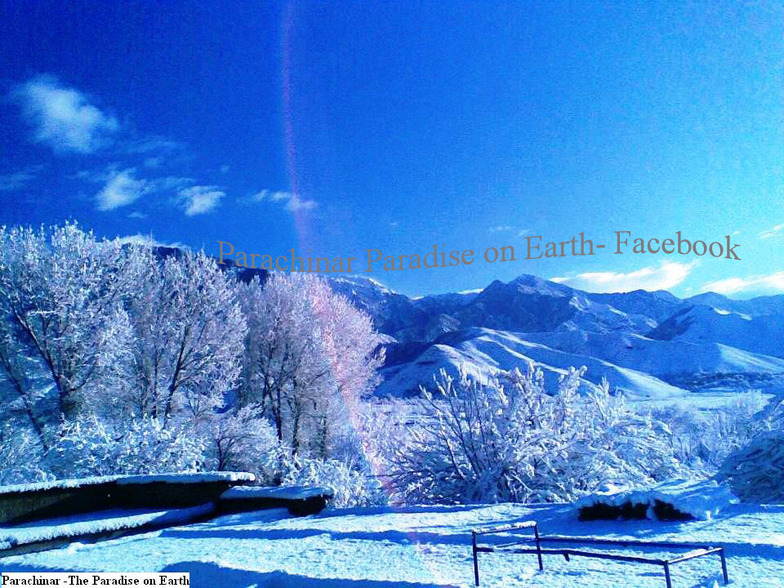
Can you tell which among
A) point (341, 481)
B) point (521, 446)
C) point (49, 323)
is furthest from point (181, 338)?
point (521, 446)

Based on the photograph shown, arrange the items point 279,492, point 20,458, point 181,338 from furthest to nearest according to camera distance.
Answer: point 181,338 < point 20,458 < point 279,492

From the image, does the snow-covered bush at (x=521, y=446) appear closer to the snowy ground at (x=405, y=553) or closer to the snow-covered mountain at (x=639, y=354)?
the snowy ground at (x=405, y=553)

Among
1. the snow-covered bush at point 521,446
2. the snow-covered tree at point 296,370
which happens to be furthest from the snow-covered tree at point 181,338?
the snow-covered bush at point 521,446

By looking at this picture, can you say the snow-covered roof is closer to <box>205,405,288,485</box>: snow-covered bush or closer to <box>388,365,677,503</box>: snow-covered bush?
<box>388,365,677,503</box>: snow-covered bush

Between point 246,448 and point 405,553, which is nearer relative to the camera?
point 405,553

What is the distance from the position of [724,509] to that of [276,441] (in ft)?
66.1

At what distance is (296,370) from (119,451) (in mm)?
13682

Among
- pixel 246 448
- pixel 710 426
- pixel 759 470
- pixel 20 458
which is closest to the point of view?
pixel 759 470

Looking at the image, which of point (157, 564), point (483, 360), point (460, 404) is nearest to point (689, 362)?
point (483, 360)

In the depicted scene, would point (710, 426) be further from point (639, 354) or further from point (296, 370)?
point (639, 354)

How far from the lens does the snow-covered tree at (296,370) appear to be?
92.2ft

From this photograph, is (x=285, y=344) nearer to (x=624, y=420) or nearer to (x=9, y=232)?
(x=9, y=232)

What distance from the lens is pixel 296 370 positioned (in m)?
28.2

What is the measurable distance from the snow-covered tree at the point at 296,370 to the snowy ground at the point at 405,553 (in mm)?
18561
